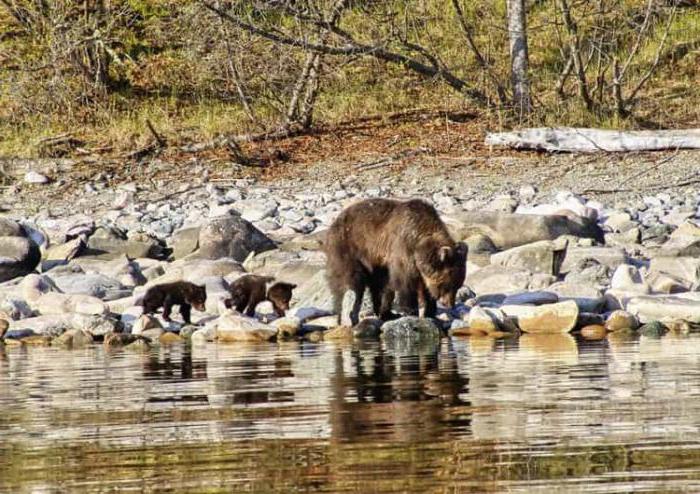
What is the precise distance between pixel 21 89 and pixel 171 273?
1195 centimetres

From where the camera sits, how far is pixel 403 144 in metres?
24.4

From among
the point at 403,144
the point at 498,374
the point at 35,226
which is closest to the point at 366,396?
the point at 498,374

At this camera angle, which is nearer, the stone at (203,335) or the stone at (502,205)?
the stone at (203,335)

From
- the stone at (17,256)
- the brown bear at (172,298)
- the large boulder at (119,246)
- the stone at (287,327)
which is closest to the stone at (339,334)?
the stone at (287,327)

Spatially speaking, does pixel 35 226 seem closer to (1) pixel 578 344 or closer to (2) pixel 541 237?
(2) pixel 541 237

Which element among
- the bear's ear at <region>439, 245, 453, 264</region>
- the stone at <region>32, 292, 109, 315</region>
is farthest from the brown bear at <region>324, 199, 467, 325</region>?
the stone at <region>32, 292, 109, 315</region>

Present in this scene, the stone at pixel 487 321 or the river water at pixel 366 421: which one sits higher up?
the stone at pixel 487 321

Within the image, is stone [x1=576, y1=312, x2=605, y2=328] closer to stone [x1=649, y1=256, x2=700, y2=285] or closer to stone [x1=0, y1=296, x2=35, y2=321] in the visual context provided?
stone [x1=649, y1=256, x2=700, y2=285]

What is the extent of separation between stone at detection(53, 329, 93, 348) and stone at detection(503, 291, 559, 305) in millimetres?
3672

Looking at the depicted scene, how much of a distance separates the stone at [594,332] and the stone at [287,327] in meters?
2.51

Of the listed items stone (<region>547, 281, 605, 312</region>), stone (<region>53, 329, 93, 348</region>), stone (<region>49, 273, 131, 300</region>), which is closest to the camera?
stone (<region>547, 281, 605, 312</region>)

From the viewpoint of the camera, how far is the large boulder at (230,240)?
56.2 feet

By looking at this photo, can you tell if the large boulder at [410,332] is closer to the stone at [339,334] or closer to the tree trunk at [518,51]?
the stone at [339,334]

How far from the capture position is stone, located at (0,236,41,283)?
55.1 feet
